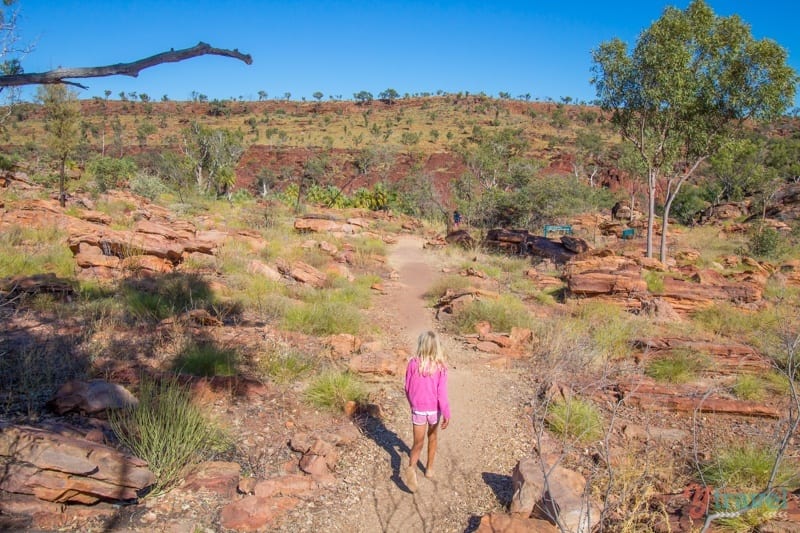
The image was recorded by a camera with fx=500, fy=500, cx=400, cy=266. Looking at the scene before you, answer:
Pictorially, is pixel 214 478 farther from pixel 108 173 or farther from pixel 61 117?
pixel 108 173

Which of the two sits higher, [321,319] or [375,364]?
[321,319]

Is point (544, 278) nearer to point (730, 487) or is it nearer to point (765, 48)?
point (765, 48)

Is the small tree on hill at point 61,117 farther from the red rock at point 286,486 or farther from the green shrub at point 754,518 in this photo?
the green shrub at point 754,518

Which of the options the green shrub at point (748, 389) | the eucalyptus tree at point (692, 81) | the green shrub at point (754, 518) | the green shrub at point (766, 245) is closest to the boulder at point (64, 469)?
the green shrub at point (754, 518)

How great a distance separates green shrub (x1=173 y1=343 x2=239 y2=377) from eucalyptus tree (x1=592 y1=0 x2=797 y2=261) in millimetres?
13805

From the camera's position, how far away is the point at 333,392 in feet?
17.8

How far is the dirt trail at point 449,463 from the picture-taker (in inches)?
152

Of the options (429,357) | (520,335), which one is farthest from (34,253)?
(520,335)

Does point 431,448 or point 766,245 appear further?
point 766,245

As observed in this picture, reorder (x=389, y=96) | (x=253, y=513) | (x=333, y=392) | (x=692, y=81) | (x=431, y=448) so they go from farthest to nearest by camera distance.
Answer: (x=389, y=96) < (x=692, y=81) < (x=333, y=392) < (x=431, y=448) < (x=253, y=513)

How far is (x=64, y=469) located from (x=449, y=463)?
10.0ft

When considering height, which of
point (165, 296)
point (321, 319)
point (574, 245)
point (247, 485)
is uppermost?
point (574, 245)

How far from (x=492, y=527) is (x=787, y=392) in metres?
5.60

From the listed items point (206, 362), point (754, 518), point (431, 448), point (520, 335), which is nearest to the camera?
point (754, 518)
